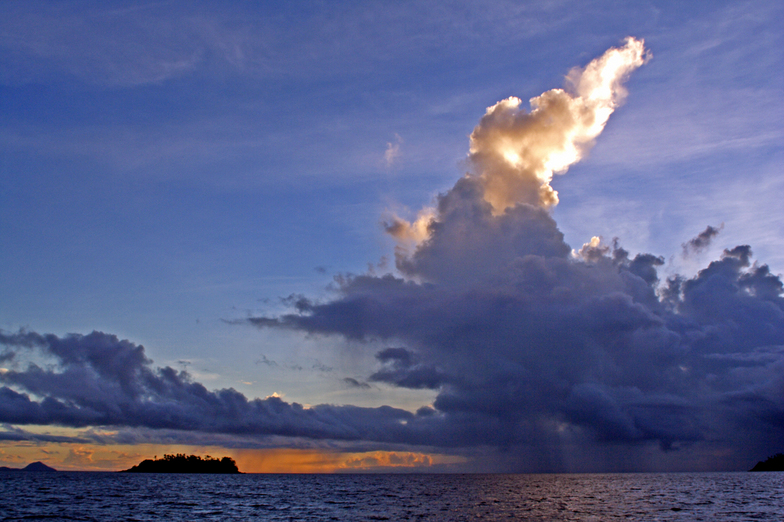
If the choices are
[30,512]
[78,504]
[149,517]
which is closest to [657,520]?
[149,517]

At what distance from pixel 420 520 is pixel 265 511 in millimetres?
39478

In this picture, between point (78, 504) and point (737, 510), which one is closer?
point (737, 510)

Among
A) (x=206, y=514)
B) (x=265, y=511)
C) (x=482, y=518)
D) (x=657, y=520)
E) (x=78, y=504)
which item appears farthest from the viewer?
(x=78, y=504)

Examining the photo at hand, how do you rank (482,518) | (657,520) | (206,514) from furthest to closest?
(206,514), (482,518), (657,520)

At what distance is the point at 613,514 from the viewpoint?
109 metres

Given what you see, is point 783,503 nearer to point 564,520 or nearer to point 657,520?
point 657,520

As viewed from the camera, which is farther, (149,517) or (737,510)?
(737,510)

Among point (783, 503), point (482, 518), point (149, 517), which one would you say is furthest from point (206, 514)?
point (783, 503)

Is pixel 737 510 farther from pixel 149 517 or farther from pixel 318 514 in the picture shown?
pixel 149 517

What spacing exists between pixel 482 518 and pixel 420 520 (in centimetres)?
1228

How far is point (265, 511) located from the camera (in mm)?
120688

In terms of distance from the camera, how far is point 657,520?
96500 millimetres

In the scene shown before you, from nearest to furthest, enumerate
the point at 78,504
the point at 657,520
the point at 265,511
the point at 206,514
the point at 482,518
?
the point at 657,520, the point at 482,518, the point at 206,514, the point at 265,511, the point at 78,504

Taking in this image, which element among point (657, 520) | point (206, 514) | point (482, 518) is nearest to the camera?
point (657, 520)
